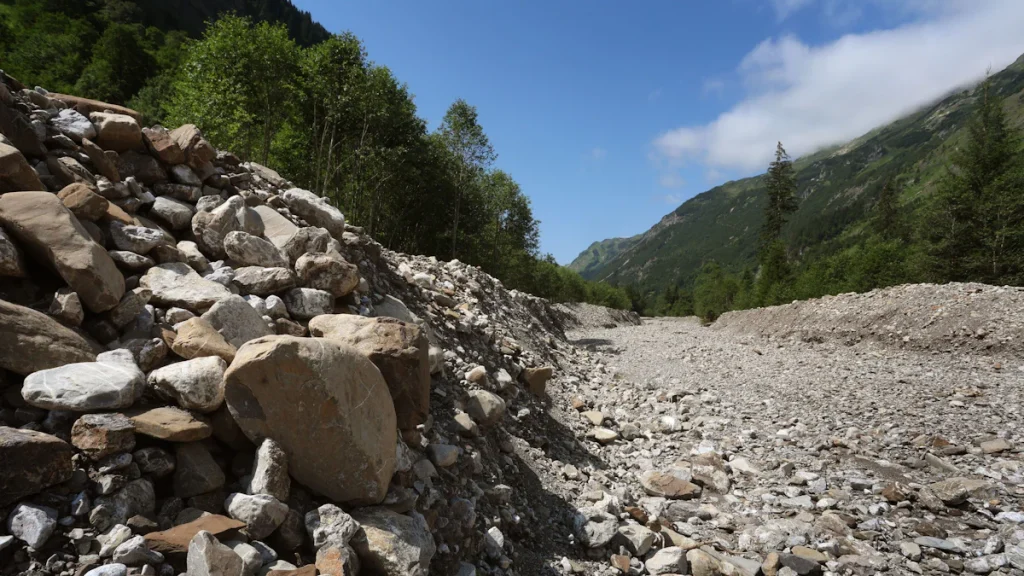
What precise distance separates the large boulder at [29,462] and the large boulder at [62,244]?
1517 millimetres

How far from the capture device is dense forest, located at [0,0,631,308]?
63.8ft

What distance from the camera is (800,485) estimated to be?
22.7 ft

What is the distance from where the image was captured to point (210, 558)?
2.32 metres

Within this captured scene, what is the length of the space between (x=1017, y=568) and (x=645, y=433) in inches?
206

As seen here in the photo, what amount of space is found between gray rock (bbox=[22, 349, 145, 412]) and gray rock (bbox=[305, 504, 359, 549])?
1.41 m

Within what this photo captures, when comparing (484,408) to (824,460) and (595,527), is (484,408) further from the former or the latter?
(824,460)

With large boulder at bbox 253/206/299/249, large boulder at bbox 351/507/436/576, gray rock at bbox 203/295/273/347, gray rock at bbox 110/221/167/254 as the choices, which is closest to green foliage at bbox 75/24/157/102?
large boulder at bbox 253/206/299/249

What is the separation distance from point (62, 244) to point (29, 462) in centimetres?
199

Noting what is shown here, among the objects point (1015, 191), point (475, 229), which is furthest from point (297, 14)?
point (1015, 191)

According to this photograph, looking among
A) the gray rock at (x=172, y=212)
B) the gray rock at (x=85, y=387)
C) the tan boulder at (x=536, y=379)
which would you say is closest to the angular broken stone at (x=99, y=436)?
the gray rock at (x=85, y=387)

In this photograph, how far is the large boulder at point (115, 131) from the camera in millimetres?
5301

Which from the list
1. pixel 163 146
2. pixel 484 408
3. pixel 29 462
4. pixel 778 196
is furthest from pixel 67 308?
pixel 778 196

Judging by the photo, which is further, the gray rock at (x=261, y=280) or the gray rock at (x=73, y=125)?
the gray rock at (x=73, y=125)

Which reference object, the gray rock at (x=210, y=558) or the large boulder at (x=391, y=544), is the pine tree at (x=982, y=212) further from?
the gray rock at (x=210, y=558)
